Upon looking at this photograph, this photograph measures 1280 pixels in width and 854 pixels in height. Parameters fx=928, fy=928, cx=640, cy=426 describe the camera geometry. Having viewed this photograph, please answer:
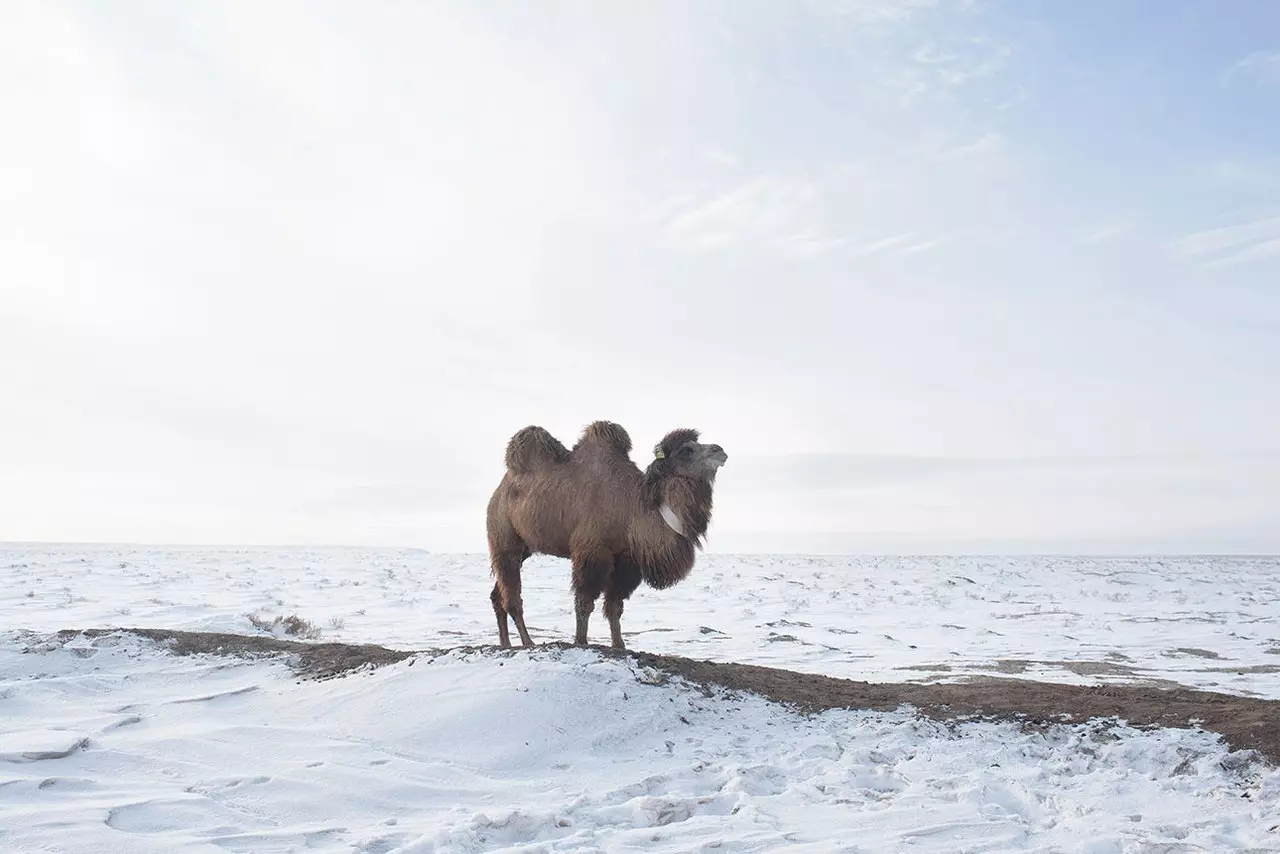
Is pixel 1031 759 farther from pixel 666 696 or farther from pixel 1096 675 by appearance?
pixel 1096 675

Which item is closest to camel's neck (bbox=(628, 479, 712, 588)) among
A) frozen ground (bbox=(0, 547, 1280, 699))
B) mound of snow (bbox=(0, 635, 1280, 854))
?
mound of snow (bbox=(0, 635, 1280, 854))

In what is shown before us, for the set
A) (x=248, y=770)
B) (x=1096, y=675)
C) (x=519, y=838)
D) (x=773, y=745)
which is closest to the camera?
(x=519, y=838)

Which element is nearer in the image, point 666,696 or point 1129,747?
point 1129,747

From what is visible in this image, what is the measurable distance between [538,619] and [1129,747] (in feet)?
42.9

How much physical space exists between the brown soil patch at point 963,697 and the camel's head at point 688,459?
1612 mm

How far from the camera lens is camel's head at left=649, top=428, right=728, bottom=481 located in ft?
26.9

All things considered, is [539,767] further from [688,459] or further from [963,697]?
[963,697]

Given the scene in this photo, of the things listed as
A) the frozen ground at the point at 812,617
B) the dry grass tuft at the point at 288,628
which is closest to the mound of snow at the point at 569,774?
the frozen ground at the point at 812,617

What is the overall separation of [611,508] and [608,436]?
0.94 m

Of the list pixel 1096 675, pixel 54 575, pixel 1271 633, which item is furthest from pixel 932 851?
pixel 54 575

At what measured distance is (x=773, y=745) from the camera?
246 inches

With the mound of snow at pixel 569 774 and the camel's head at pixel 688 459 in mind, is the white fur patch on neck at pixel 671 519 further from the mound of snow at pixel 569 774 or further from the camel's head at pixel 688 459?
the mound of snow at pixel 569 774

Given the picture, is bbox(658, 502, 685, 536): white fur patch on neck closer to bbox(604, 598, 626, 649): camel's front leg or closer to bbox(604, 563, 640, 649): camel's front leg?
bbox(604, 563, 640, 649): camel's front leg

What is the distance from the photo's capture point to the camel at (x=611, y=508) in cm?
812
